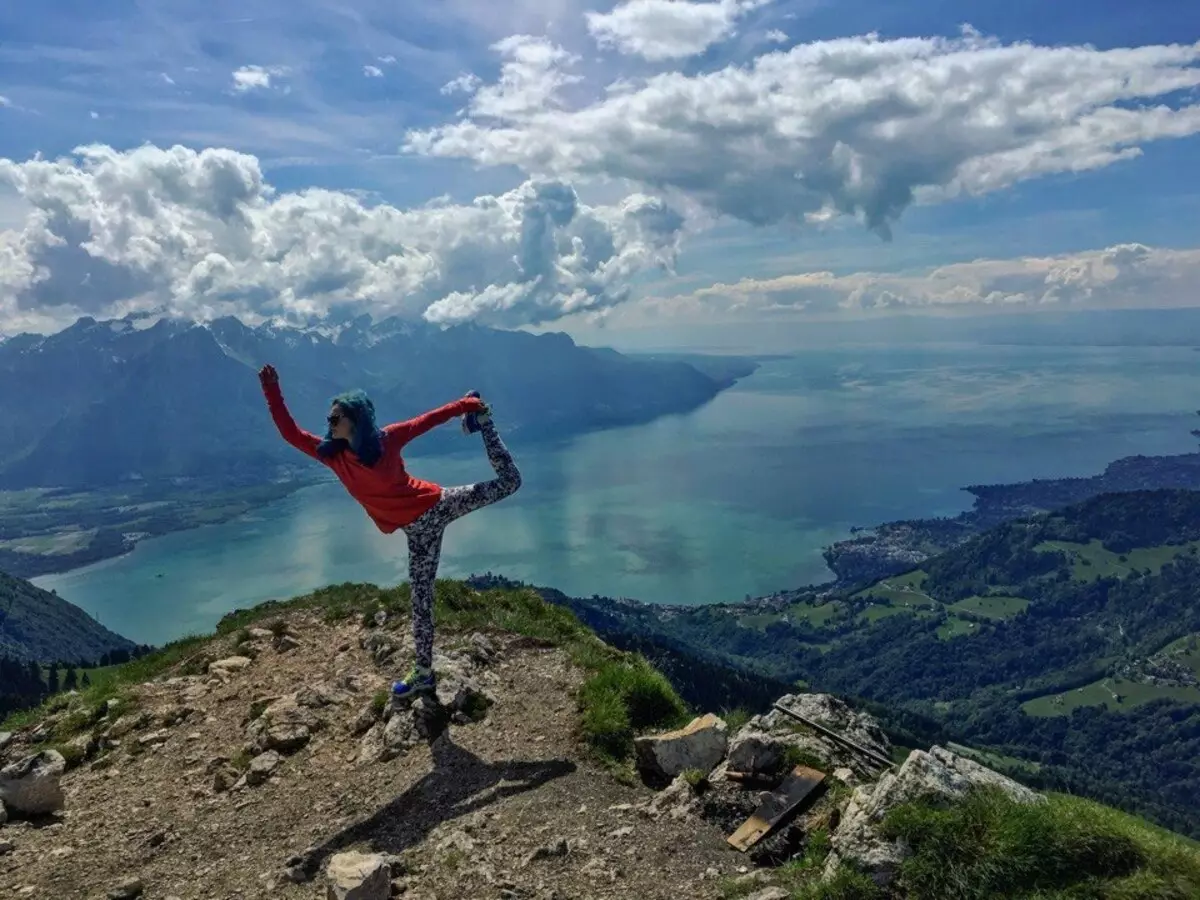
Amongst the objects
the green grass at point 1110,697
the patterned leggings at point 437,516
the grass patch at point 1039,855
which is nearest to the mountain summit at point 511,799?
the grass patch at point 1039,855

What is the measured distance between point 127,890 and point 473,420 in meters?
5.17

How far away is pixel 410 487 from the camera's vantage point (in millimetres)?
8914

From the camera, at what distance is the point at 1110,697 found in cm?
17688

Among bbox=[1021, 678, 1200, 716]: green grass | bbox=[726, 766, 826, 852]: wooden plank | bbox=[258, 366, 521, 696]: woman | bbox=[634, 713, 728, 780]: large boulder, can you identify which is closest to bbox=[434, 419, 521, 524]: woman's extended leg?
bbox=[258, 366, 521, 696]: woman

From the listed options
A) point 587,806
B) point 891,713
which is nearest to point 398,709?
point 587,806

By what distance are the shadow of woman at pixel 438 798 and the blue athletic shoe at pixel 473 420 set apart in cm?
345

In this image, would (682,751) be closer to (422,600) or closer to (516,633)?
(422,600)

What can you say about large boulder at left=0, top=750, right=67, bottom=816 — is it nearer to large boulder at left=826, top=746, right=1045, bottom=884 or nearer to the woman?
the woman

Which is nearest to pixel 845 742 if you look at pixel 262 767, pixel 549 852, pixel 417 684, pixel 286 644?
pixel 549 852

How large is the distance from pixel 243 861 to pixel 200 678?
5.50 m

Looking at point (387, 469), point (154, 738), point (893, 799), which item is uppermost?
point (387, 469)

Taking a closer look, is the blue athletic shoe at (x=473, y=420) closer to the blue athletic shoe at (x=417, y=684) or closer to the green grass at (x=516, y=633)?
the blue athletic shoe at (x=417, y=684)

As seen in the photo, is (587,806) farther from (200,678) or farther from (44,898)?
(200,678)

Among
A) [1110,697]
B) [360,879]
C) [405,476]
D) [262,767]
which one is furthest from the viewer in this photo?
[1110,697]
